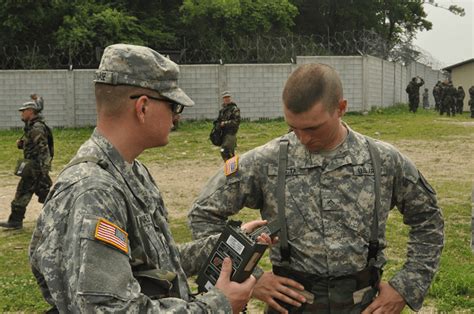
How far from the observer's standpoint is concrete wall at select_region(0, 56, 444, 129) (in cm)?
1873

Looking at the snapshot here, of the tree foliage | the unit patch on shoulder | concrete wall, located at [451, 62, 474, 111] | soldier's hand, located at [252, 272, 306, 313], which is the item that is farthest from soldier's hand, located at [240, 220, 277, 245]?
concrete wall, located at [451, 62, 474, 111]

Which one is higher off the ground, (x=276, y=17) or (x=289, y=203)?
(x=276, y=17)

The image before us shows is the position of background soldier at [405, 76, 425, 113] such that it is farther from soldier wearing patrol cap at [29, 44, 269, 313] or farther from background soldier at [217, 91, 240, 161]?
soldier wearing patrol cap at [29, 44, 269, 313]

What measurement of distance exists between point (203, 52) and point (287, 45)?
118 inches

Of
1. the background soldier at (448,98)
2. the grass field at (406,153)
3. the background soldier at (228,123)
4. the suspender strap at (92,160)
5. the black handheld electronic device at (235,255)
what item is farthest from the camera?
the background soldier at (448,98)

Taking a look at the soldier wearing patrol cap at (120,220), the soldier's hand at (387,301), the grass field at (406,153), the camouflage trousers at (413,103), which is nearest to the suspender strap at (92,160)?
the soldier wearing patrol cap at (120,220)

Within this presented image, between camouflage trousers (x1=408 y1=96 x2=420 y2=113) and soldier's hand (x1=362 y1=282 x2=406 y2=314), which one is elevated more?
camouflage trousers (x1=408 y1=96 x2=420 y2=113)

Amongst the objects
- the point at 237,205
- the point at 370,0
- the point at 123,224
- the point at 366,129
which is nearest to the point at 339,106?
the point at 237,205

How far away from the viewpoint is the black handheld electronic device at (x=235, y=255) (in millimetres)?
1829

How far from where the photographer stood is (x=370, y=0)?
29.0 m

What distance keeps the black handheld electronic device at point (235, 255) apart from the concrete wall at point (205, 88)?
16.9 metres

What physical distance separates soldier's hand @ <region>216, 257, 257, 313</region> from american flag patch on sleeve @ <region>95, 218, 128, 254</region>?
354mm

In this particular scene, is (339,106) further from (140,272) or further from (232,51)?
(232,51)

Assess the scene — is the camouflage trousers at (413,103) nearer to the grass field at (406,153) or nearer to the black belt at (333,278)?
the grass field at (406,153)
